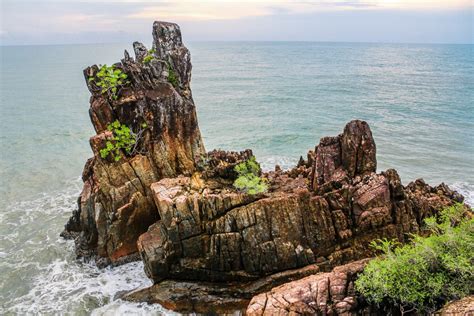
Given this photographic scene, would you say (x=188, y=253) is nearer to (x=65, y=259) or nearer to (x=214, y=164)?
(x=214, y=164)

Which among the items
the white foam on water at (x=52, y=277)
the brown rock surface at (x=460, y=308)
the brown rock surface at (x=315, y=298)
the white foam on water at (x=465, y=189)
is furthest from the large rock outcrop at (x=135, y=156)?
the white foam on water at (x=465, y=189)

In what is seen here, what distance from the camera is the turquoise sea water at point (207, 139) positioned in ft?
71.1

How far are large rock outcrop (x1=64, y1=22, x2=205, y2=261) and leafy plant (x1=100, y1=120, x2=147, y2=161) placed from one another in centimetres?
32

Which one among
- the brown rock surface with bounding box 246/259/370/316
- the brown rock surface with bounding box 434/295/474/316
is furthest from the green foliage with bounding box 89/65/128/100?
the brown rock surface with bounding box 434/295/474/316

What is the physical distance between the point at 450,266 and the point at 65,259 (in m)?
21.2

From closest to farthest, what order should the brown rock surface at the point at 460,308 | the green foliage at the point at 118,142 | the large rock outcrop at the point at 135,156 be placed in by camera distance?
the brown rock surface at the point at 460,308 → the green foliage at the point at 118,142 → the large rock outcrop at the point at 135,156

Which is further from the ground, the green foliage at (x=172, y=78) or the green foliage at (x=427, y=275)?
the green foliage at (x=172, y=78)

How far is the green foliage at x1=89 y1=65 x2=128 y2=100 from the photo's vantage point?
2164 centimetres

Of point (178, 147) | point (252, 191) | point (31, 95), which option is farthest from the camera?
point (31, 95)

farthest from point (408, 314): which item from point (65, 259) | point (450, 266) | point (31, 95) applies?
point (31, 95)

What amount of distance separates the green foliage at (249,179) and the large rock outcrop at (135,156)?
3.47 m

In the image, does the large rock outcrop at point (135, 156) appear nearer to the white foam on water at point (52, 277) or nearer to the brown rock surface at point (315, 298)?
the white foam on water at point (52, 277)

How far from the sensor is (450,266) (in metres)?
12.2

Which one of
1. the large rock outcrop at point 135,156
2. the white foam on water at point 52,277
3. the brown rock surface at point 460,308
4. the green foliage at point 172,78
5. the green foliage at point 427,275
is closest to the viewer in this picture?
the brown rock surface at point 460,308
